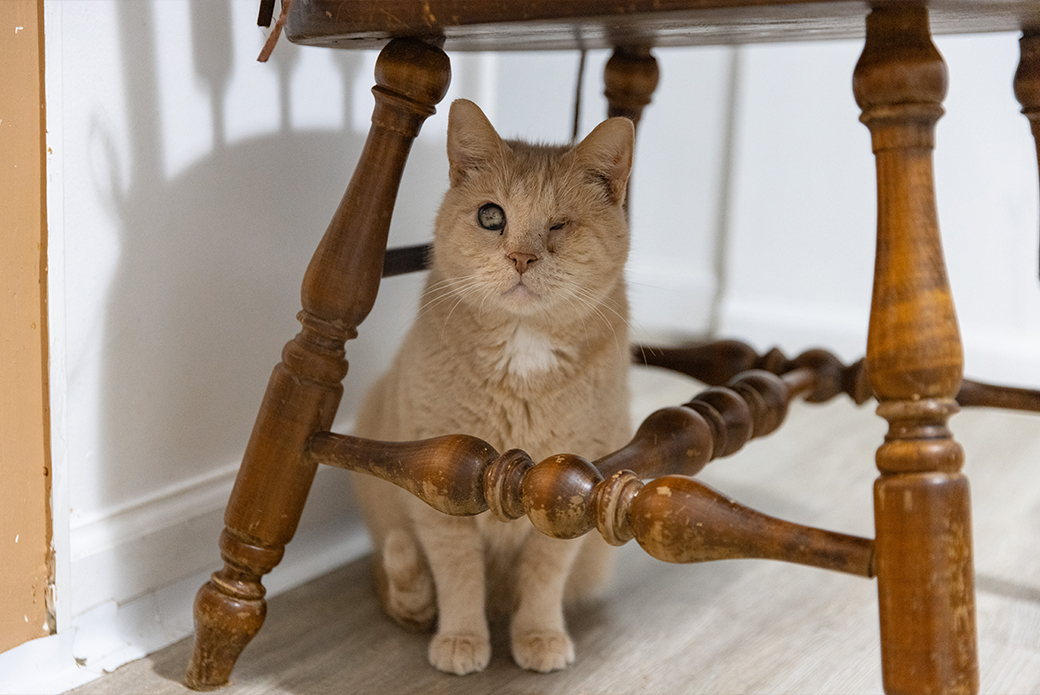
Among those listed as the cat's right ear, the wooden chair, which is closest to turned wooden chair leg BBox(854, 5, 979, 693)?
the wooden chair

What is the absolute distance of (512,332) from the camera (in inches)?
38.8

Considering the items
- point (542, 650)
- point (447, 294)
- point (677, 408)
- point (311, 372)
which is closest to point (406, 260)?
point (447, 294)

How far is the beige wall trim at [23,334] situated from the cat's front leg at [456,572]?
0.38 m

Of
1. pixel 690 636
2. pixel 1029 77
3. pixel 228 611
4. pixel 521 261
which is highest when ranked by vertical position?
pixel 1029 77

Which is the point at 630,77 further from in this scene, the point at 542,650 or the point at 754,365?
the point at 542,650

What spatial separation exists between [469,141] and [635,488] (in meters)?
0.43

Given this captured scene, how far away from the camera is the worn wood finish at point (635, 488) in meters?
0.70

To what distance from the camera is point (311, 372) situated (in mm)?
889

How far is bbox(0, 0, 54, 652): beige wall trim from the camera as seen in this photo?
2.74 ft

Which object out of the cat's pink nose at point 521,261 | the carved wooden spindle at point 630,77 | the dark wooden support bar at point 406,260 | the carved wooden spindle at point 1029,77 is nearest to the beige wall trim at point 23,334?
the dark wooden support bar at point 406,260

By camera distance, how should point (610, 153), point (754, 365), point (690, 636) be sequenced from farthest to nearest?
1. point (754, 365)
2. point (690, 636)
3. point (610, 153)

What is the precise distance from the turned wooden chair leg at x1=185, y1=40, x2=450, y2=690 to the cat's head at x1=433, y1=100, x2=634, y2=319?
4.0 inches

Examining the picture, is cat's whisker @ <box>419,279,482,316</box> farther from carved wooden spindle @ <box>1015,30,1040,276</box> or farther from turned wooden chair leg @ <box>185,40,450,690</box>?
carved wooden spindle @ <box>1015,30,1040,276</box>

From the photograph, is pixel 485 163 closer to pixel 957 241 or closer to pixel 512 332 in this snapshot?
pixel 512 332
